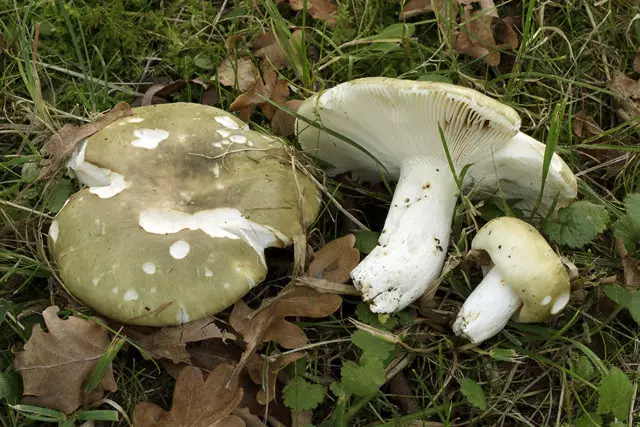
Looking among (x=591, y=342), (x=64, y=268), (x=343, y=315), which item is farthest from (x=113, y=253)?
(x=591, y=342)

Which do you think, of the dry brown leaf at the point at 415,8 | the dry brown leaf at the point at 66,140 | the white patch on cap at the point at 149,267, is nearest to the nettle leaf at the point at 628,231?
the dry brown leaf at the point at 415,8

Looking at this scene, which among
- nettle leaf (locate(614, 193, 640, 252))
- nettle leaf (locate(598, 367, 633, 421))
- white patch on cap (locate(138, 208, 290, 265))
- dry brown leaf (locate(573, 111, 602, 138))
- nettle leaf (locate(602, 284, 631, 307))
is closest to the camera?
nettle leaf (locate(598, 367, 633, 421))

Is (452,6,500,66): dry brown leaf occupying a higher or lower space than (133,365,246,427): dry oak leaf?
higher

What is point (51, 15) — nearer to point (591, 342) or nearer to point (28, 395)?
point (28, 395)

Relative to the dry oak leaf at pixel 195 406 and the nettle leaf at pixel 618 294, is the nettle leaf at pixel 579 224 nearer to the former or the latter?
the nettle leaf at pixel 618 294

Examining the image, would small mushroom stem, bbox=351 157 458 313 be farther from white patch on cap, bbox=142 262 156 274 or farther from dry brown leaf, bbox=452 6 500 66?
dry brown leaf, bbox=452 6 500 66

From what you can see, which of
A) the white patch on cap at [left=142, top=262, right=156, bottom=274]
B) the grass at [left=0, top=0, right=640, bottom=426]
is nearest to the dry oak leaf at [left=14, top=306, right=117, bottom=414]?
the grass at [left=0, top=0, right=640, bottom=426]

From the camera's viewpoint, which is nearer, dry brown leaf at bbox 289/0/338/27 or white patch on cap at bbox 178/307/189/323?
white patch on cap at bbox 178/307/189/323
